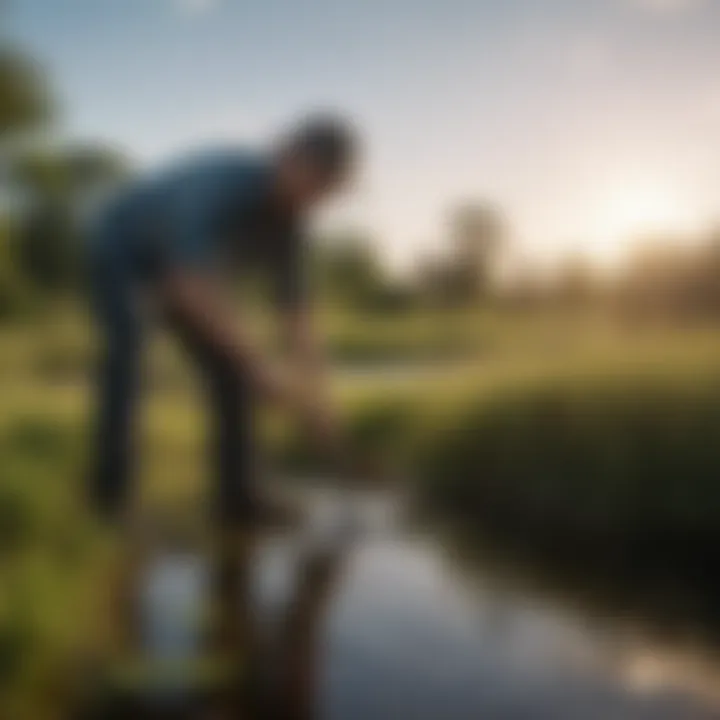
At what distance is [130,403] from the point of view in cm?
134

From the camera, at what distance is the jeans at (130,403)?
1.33 m

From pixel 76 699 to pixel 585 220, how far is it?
0.89m

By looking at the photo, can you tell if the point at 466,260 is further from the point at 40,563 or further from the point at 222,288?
the point at 40,563

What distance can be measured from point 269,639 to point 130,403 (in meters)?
0.36

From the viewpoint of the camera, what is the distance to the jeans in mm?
1328

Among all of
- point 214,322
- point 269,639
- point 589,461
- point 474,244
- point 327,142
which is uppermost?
point 327,142

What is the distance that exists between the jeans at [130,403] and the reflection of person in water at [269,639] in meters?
0.07

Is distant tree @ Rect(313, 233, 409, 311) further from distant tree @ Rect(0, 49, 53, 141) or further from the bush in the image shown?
distant tree @ Rect(0, 49, 53, 141)

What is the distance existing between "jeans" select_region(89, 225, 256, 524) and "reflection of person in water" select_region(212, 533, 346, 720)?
73 millimetres

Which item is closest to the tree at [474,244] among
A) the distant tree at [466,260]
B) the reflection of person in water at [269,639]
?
the distant tree at [466,260]

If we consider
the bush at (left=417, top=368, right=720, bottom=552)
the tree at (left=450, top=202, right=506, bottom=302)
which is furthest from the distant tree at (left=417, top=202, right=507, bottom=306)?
the bush at (left=417, top=368, right=720, bottom=552)

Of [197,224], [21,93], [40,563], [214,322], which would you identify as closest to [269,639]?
[40,563]

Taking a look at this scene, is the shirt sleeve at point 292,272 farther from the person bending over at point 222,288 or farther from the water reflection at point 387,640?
the water reflection at point 387,640

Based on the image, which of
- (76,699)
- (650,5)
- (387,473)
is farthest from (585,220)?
(76,699)
